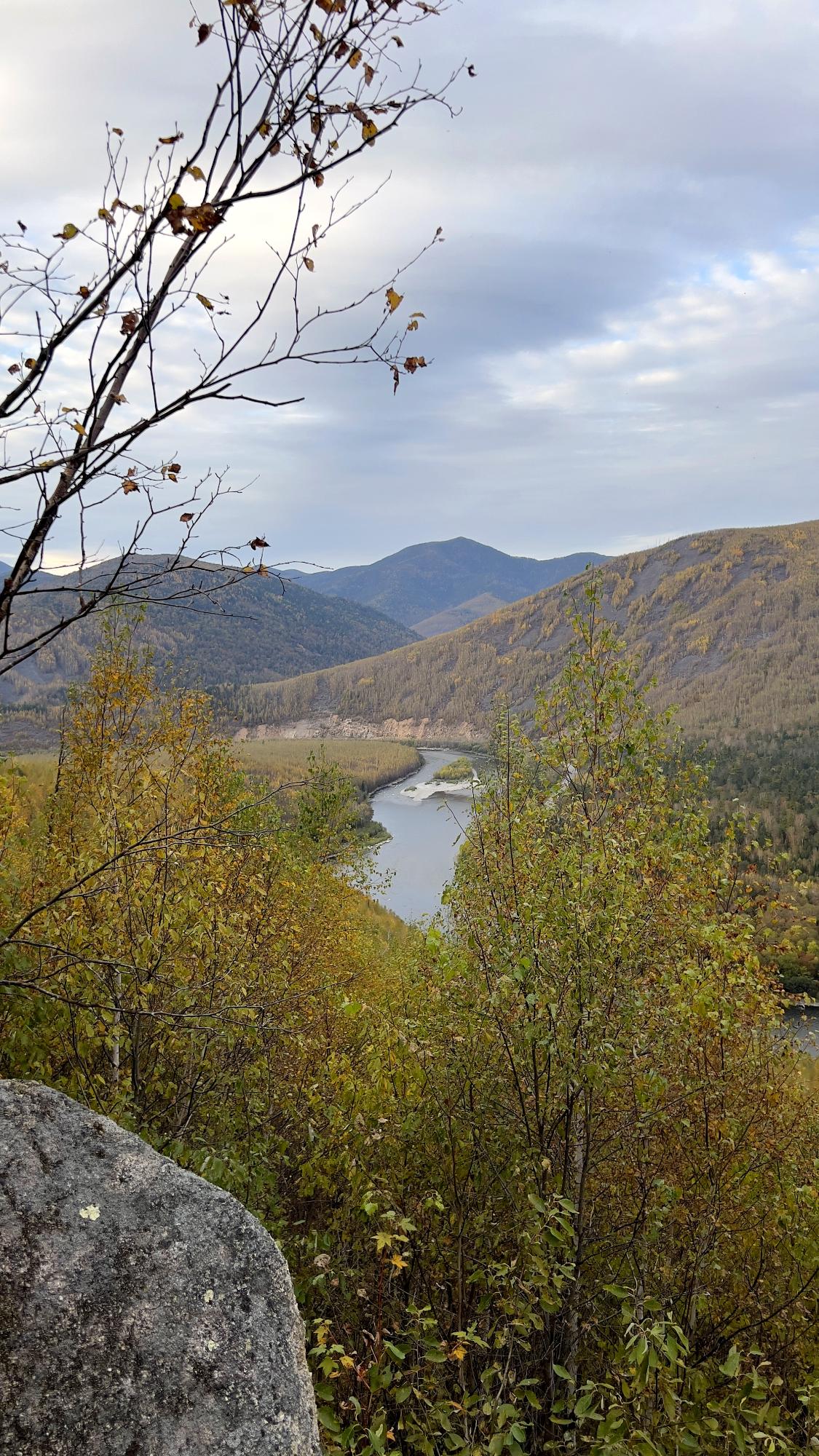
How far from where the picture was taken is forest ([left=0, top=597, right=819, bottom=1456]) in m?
3.27

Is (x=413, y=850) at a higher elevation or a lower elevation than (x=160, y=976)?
lower

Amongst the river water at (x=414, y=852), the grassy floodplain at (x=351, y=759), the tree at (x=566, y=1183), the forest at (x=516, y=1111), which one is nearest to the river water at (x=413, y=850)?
the river water at (x=414, y=852)

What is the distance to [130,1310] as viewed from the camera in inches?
92.6

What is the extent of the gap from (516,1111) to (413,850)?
70130 mm

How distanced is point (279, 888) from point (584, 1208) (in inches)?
222

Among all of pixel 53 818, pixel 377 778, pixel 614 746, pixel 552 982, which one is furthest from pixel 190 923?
pixel 377 778

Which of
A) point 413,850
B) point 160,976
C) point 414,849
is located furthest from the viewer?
point 414,849

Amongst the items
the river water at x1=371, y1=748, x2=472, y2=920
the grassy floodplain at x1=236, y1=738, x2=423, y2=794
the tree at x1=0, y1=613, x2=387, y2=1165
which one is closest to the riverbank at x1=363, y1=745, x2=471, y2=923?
the river water at x1=371, y1=748, x2=472, y2=920

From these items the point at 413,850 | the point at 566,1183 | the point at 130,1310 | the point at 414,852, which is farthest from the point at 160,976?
the point at 413,850

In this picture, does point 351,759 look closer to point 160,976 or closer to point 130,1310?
point 160,976

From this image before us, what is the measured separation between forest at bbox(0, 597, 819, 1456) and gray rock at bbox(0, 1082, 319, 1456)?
541 mm

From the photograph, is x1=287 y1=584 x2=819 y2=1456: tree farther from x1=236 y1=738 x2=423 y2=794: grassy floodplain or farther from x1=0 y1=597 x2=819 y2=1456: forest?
x1=236 y1=738 x2=423 y2=794: grassy floodplain

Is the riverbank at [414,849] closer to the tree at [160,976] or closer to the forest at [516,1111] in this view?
the tree at [160,976]

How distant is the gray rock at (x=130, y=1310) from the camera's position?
216 cm
